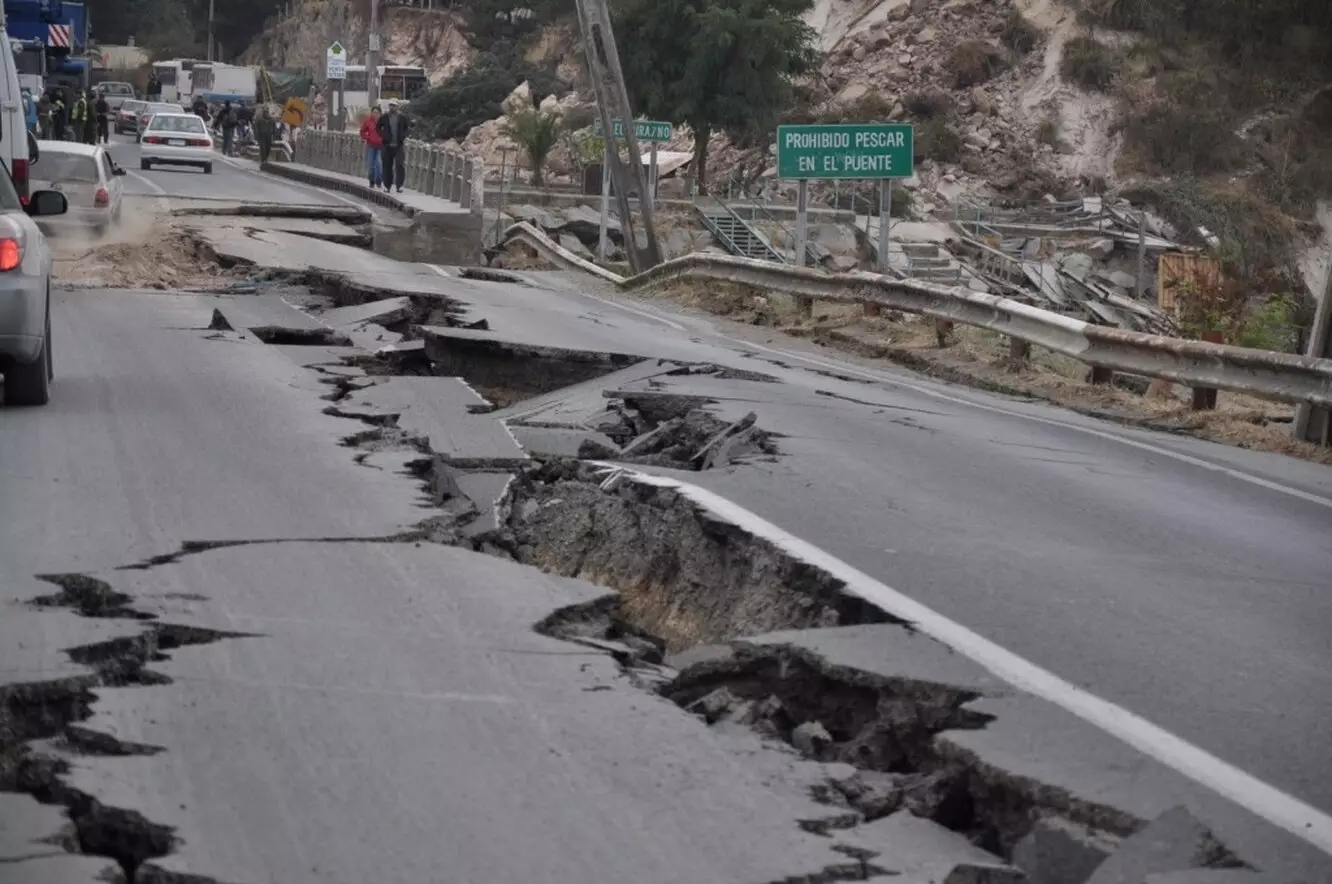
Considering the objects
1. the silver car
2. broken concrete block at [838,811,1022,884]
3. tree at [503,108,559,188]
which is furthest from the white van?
tree at [503,108,559,188]

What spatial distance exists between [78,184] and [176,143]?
24.6m

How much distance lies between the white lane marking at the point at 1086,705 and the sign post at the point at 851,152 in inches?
492

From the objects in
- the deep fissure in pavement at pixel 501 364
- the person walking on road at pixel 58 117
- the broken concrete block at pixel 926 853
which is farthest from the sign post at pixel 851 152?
the person walking on road at pixel 58 117

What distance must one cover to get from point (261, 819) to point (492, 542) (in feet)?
11.2

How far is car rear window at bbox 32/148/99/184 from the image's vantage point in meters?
21.6

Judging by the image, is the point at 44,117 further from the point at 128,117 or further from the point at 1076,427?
the point at 128,117

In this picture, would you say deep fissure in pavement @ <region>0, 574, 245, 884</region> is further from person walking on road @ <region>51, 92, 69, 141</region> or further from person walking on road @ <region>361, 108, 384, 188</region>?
person walking on road @ <region>51, 92, 69, 141</region>

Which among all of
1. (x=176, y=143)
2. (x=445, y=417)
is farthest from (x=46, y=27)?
(x=445, y=417)

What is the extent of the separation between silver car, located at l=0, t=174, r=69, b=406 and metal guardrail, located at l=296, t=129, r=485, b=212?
2412 cm

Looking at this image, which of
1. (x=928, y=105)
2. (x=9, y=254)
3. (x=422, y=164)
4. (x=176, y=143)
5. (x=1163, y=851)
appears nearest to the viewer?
(x=1163, y=851)

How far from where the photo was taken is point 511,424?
10305mm

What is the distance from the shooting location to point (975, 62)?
6241 centimetres

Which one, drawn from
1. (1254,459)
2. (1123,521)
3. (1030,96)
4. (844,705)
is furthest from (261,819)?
(1030,96)

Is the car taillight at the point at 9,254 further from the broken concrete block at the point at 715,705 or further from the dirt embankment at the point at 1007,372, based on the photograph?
the dirt embankment at the point at 1007,372
